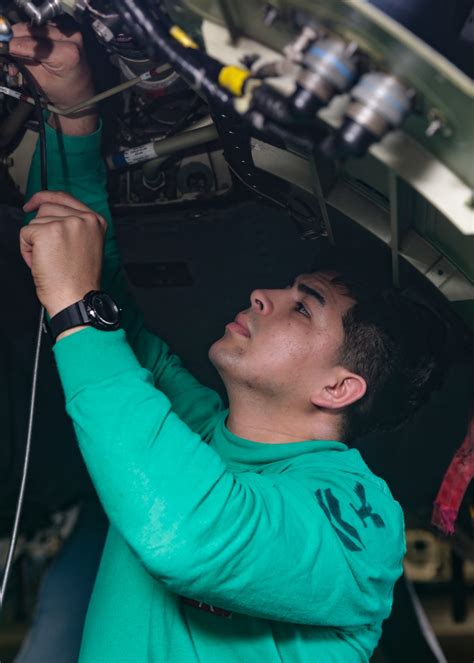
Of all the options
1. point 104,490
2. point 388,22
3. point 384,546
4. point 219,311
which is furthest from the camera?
point 219,311

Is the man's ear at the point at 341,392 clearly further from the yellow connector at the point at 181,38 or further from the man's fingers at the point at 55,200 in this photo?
the yellow connector at the point at 181,38

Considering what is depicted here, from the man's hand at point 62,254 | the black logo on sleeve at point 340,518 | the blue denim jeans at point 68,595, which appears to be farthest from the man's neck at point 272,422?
the blue denim jeans at point 68,595

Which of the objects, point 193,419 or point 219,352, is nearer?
point 219,352

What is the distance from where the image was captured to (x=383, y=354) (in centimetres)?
130

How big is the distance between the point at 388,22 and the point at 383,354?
2.27ft

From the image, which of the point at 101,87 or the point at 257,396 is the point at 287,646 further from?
the point at 101,87

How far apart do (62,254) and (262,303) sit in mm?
410

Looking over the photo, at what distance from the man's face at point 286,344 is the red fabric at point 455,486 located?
1.01 feet

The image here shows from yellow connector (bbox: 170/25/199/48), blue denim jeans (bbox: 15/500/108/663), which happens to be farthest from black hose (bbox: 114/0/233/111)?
blue denim jeans (bbox: 15/500/108/663)

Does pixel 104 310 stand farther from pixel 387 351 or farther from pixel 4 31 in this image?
pixel 387 351

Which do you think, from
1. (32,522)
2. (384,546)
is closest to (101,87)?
(384,546)

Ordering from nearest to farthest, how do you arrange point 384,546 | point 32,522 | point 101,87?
point 384,546 → point 101,87 → point 32,522

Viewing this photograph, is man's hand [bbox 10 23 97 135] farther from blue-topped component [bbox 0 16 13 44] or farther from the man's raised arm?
blue-topped component [bbox 0 16 13 44]

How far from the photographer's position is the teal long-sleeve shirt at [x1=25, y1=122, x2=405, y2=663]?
0.87 meters
